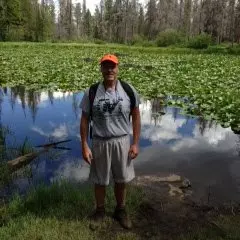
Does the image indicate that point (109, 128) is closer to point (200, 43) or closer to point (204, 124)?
point (204, 124)

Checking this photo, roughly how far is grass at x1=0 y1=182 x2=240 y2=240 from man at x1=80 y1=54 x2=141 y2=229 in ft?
0.70

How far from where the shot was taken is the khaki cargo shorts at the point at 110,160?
3.86m

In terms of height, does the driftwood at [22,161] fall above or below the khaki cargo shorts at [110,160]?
below

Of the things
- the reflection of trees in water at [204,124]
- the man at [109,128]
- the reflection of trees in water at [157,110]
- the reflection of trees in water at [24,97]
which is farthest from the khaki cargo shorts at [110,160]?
the reflection of trees in water at [24,97]

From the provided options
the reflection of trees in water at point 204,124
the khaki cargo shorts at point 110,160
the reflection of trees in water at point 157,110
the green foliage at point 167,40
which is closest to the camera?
the khaki cargo shorts at point 110,160

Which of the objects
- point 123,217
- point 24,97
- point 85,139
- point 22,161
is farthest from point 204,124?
point 24,97

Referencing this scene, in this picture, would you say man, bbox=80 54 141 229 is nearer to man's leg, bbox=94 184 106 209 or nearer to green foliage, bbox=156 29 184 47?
man's leg, bbox=94 184 106 209

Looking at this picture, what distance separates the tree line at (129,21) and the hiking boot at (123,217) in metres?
46.4

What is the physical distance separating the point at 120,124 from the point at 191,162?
3370 mm

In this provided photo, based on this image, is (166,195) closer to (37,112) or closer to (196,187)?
(196,187)

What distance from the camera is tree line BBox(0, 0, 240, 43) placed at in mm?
55500

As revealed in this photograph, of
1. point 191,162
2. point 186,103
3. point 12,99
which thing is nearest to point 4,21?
point 12,99

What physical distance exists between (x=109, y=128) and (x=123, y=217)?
3.41 feet

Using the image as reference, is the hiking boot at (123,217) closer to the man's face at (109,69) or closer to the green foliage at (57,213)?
the green foliage at (57,213)
